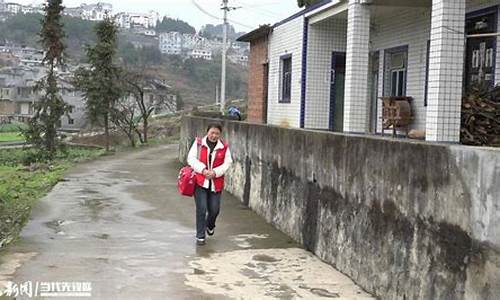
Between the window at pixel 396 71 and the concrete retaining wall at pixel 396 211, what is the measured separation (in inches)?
206

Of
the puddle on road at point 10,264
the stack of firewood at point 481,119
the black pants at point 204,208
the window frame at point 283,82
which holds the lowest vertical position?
the puddle on road at point 10,264

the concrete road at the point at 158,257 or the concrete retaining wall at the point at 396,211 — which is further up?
the concrete retaining wall at the point at 396,211

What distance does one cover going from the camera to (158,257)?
27.3 ft

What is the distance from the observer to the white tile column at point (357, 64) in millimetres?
12852

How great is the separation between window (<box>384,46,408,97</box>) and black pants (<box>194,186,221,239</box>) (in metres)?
6.93

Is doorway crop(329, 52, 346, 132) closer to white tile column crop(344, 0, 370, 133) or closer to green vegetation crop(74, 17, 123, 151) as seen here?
white tile column crop(344, 0, 370, 133)

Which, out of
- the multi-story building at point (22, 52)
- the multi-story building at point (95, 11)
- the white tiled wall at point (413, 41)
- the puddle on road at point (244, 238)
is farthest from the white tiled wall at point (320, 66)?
the multi-story building at point (22, 52)

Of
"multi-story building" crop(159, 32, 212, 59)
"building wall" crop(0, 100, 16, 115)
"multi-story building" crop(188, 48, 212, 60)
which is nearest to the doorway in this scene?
"building wall" crop(0, 100, 16, 115)

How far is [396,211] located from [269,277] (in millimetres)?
1758

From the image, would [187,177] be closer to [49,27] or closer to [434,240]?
[434,240]

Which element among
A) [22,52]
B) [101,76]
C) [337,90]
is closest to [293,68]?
[337,90]

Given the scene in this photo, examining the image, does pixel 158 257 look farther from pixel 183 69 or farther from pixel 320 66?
pixel 183 69

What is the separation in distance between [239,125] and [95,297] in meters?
8.46

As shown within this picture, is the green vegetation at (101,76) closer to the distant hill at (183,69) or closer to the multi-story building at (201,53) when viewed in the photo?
the distant hill at (183,69)
